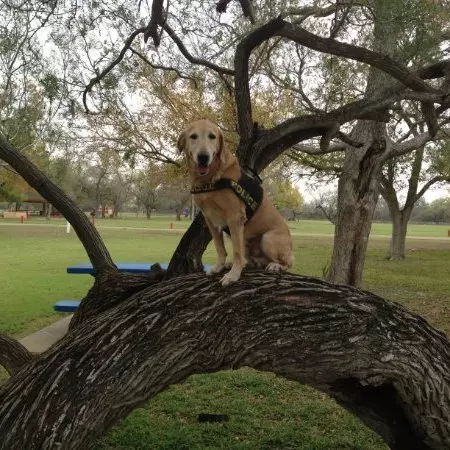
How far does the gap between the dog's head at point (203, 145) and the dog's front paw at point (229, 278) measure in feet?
1.96

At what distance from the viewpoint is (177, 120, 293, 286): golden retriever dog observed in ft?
10.0

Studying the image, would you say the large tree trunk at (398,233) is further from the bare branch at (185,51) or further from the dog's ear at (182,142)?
the dog's ear at (182,142)

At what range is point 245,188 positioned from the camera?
3.36m

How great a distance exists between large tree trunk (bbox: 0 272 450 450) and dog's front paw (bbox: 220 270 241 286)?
5 centimetres

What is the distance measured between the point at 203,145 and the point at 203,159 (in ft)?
0.25

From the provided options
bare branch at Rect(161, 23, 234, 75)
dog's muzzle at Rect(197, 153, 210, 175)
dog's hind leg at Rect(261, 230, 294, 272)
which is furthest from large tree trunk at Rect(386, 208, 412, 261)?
dog's muzzle at Rect(197, 153, 210, 175)

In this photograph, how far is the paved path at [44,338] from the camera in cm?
823

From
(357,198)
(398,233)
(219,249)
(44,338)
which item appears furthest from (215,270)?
(398,233)

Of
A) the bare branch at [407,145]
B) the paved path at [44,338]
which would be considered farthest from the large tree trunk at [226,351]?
the bare branch at [407,145]

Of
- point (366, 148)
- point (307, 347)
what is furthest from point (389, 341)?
point (366, 148)

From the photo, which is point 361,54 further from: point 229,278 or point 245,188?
point 229,278

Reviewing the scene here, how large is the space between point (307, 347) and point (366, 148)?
25.2 feet

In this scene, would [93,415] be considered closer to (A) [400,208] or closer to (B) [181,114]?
(B) [181,114]

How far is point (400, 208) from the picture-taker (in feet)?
91.6
